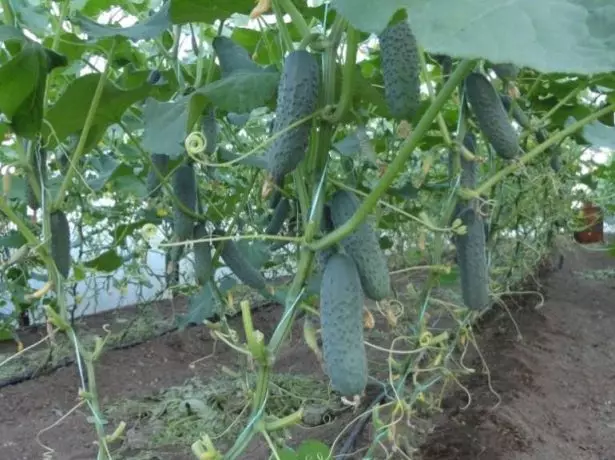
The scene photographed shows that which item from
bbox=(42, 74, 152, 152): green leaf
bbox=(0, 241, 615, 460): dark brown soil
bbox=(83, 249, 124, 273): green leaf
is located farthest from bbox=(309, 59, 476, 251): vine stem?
bbox=(83, 249, 124, 273): green leaf

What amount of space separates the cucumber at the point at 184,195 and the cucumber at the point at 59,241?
0.88 ft

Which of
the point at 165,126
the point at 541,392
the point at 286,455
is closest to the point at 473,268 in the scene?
the point at 286,455

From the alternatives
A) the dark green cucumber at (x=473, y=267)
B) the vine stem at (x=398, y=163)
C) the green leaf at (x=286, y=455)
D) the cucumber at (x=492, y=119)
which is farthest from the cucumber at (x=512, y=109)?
the green leaf at (x=286, y=455)

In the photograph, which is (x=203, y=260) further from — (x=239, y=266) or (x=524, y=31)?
(x=524, y=31)

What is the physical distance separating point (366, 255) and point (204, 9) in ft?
1.97

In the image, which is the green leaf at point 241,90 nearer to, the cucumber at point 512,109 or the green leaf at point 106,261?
the cucumber at point 512,109

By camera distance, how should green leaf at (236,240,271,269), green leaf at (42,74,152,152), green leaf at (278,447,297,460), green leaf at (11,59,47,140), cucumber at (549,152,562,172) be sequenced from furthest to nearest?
1. cucumber at (549,152,562,172)
2. green leaf at (236,240,271,269)
3. green leaf at (42,74,152,152)
4. green leaf at (11,59,47,140)
5. green leaf at (278,447,297,460)

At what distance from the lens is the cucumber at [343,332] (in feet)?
3.64

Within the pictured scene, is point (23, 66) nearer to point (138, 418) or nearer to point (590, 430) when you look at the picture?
point (138, 418)

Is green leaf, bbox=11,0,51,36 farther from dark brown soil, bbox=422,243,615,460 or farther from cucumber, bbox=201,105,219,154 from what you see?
dark brown soil, bbox=422,243,615,460

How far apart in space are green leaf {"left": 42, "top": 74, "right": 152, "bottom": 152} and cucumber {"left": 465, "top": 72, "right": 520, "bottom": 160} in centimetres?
75

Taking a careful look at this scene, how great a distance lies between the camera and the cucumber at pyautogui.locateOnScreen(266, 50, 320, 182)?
1128mm

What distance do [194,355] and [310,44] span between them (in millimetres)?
2758

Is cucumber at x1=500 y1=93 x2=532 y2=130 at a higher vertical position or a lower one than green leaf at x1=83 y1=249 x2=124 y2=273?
higher
